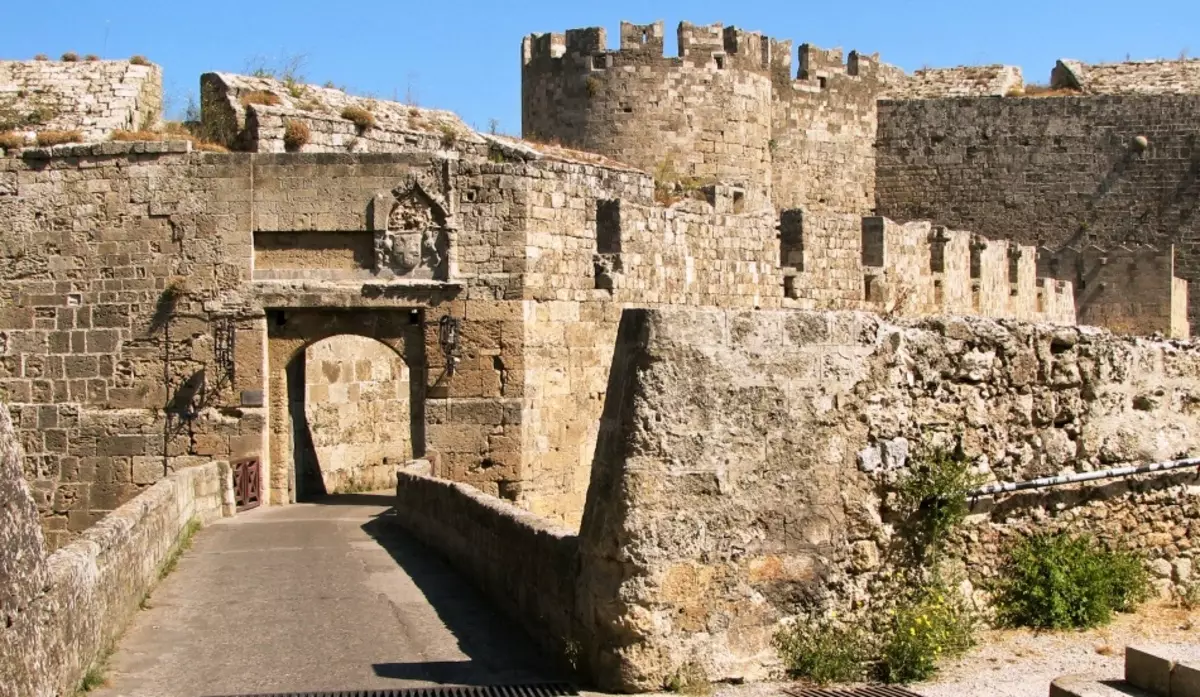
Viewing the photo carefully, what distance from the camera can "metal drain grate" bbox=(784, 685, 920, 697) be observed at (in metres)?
6.62

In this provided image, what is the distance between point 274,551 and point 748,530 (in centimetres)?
631

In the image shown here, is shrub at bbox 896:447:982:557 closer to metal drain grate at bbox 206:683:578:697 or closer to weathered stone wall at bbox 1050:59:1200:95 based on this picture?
metal drain grate at bbox 206:683:578:697

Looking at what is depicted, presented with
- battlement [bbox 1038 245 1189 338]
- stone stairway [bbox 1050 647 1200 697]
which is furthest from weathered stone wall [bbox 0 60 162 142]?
battlement [bbox 1038 245 1189 338]

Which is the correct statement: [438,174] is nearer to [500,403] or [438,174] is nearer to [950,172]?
[500,403]

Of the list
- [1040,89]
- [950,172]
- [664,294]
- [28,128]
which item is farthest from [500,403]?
[1040,89]

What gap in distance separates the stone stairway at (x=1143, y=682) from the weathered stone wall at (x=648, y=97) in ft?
64.9

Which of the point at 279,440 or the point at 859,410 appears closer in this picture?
the point at 859,410

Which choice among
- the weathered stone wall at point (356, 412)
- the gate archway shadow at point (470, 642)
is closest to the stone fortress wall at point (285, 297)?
the weathered stone wall at point (356, 412)

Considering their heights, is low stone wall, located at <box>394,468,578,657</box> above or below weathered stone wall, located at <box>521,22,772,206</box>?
below

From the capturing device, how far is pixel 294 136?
56.9 ft

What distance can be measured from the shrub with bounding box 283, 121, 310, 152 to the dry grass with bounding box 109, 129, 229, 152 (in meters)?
0.67

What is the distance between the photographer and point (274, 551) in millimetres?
12250

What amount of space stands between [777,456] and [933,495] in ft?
2.79

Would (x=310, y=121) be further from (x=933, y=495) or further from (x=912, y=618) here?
(x=912, y=618)
